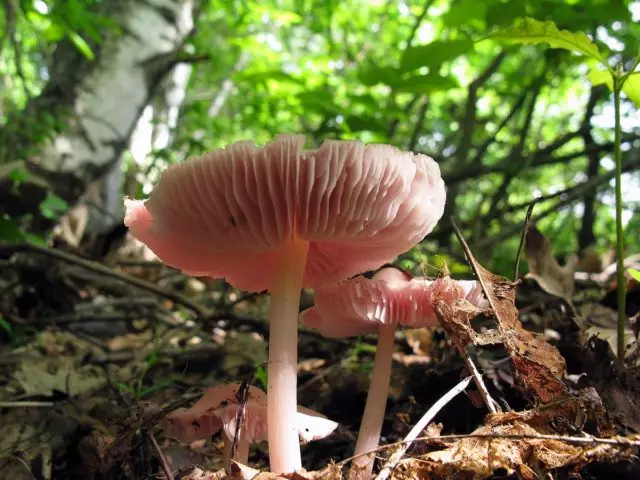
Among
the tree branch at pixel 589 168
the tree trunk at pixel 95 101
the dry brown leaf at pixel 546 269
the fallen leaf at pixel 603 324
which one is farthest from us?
the tree trunk at pixel 95 101

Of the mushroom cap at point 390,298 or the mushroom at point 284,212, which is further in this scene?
the mushroom cap at point 390,298

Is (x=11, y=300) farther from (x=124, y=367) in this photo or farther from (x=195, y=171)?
(x=195, y=171)

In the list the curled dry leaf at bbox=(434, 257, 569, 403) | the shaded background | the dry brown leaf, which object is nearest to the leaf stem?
the curled dry leaf at bbox=(434, 257, 569, 403)

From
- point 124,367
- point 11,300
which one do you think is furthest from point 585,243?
point 11,300

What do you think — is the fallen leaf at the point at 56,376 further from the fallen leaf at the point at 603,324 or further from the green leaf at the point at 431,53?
the green leaf at the point at 431,53

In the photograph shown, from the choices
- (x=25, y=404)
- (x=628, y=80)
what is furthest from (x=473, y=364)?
(x=25, y=404)

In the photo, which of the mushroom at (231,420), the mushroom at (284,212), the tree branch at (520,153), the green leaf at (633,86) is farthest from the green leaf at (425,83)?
the mushroom at (231,420)

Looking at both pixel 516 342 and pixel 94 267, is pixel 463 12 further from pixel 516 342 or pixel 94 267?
pixel 94 267

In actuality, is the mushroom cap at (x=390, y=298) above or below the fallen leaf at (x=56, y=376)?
above
